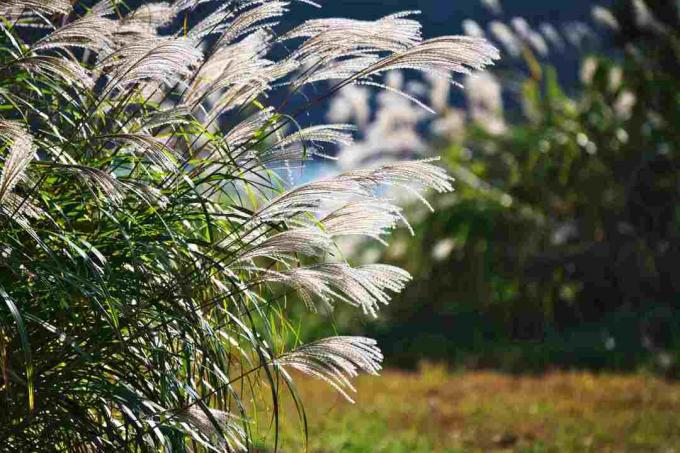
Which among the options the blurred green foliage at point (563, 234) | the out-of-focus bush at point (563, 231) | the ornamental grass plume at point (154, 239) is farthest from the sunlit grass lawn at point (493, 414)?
the ornamental grass plume at point (154, 239)

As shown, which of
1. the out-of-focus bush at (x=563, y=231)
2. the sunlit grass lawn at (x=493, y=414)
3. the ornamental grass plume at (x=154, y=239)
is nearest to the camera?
the ornamental grass plume at (x=154, y=239)

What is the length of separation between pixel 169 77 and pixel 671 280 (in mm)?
6668

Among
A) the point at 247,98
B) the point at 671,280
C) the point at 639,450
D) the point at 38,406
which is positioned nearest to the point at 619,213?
the point at 671,280

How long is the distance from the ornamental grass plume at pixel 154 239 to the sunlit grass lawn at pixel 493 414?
178 centimetres

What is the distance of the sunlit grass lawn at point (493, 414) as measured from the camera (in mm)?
5129

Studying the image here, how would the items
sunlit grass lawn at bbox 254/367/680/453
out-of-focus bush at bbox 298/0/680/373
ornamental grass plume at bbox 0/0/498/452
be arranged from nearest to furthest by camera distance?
ornamental grass plume at bbox 0/0/498/452, sunlit grass lawn at bbox 254/367/680/453, out-of-focus bush at bbox 298/0/680/373

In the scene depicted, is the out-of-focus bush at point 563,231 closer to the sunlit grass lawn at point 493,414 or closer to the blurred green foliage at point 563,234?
the blurred green foliage at point 563,234

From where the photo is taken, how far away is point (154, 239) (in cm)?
273

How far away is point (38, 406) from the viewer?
2561mm

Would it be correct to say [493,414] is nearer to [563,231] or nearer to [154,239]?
[563,231]

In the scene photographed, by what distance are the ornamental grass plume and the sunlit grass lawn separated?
178 centimetres

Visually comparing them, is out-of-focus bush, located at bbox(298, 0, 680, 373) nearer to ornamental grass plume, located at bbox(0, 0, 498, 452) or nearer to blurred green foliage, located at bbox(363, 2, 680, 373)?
blurred green foliage, located at bbox(363, 2, 680, 373)

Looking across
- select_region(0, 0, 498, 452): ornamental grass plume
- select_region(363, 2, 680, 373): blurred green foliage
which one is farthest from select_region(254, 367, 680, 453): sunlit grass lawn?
select_region(0, 0, 498, 452): ornamental grass plume

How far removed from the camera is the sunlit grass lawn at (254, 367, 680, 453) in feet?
16.8
